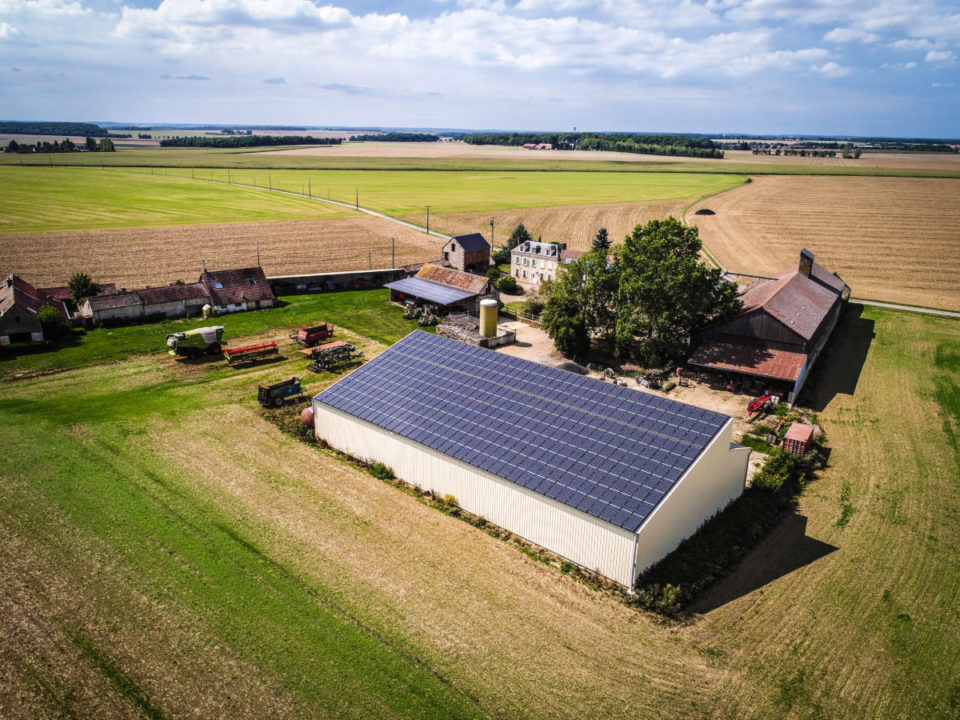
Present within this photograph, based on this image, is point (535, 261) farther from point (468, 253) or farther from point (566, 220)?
point (566, 220)

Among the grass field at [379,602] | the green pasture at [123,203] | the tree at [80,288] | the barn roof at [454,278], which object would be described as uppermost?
the green pasture at [123,203]

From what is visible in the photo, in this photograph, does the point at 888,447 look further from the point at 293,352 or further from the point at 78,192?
the point at 78,192

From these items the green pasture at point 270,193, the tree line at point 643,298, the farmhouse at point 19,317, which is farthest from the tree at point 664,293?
the green pasture at point 270,193

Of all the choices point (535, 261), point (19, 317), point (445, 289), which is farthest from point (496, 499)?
point (535, 261)

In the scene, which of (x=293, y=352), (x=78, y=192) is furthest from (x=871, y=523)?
(x=78, y=192)

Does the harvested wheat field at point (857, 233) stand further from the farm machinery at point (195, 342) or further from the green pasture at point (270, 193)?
the farm machinery at point (195, 342)

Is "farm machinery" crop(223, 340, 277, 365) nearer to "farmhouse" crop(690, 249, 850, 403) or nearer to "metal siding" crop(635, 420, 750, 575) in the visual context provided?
"farmhouse" crop(690, 249, 850, 403)
